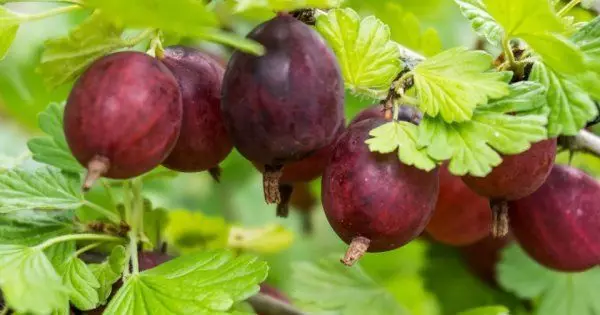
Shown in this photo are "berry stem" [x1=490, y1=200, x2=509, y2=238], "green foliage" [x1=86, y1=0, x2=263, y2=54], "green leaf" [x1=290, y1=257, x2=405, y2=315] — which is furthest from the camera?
"green leaf" [x1=290, y1=257, x2=405, y2=315]

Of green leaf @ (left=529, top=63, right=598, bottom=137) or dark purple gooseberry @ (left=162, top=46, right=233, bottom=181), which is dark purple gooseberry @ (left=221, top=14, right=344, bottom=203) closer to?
dark purple gooseberry @ (left=162, top=46, right=233, bottom=181)

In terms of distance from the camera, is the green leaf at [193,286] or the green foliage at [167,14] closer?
the green foliage at [167,14]

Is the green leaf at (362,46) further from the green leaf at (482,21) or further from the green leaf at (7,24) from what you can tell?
the green leaf at (7,24)

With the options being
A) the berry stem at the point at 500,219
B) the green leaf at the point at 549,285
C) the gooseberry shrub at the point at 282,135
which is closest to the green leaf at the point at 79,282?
the gooseberry shrub at the point at 282,135

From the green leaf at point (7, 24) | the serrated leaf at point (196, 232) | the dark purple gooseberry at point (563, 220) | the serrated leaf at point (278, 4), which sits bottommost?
the serrated leaf at point (196, 232)

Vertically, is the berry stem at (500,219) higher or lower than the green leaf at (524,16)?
lower

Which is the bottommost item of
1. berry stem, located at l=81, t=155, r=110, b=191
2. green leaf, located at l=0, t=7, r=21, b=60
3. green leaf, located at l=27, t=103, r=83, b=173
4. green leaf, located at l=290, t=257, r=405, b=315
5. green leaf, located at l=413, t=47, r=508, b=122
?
green leaf, located at l=290, t=257, r=405, b=315

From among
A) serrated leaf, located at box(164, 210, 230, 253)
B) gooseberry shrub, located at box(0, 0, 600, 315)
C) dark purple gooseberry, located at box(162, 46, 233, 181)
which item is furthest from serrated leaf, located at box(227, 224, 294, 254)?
dark purple gooseberry, located at box(162, 46, 233, 181)
